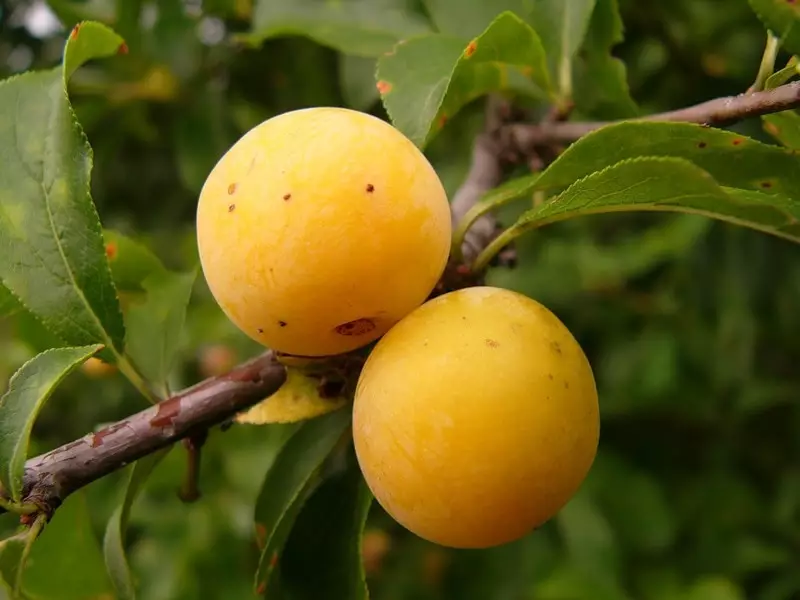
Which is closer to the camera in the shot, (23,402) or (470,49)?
(23,402)

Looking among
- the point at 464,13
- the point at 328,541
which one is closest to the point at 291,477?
the point at 328,541

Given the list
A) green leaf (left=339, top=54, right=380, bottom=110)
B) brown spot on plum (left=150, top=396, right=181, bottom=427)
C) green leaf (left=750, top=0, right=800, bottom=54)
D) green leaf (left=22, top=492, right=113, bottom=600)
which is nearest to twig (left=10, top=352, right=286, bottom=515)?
brown spot on plum (left=150, top=396, right=181, bottom=427)

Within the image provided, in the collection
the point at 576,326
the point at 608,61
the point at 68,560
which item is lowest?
the point at 576,326

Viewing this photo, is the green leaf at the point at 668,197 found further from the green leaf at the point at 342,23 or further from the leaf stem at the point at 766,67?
the green leaf at the point at 342,23

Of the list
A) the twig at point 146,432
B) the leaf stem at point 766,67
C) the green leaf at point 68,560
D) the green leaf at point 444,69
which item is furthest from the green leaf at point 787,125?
the green leaf at point 68,560

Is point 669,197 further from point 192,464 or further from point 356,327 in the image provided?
point 192,464

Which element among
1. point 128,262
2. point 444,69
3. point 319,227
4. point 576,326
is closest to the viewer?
point 319,227
